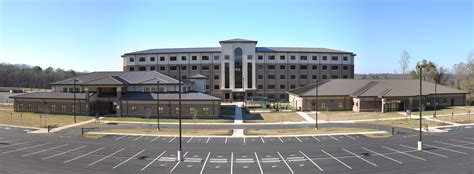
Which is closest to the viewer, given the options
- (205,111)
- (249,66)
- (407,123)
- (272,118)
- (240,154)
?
(240,154)

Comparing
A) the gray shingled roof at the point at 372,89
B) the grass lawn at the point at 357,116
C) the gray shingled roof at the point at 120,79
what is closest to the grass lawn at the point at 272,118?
the grass lawn at the point at 357,116

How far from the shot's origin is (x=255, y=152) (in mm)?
26781

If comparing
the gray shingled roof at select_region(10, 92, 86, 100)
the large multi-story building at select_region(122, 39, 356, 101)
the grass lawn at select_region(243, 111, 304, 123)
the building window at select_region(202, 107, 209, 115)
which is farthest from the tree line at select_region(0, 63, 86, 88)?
the grass lawn at select_region(243, 111, 304, 123)

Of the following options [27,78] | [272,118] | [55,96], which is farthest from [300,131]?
[27,78]

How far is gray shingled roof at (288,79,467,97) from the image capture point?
189ft

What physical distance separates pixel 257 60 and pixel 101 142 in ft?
197

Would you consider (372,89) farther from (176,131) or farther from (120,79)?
(120,79)

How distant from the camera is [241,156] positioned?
83.4 ft

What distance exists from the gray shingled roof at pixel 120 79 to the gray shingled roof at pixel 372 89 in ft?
84.5

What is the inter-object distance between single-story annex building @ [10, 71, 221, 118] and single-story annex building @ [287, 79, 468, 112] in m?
19.3

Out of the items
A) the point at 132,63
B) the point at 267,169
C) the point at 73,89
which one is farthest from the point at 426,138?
the point at 132,63

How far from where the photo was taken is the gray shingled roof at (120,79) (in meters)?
55.9

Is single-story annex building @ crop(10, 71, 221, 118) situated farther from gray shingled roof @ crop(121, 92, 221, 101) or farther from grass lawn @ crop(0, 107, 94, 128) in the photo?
grass lawn @ crop(0, 107, 94, 128)

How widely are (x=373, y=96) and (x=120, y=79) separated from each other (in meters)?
43.6
